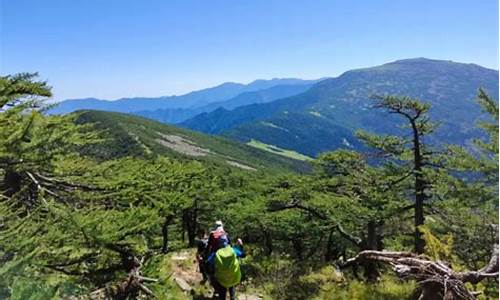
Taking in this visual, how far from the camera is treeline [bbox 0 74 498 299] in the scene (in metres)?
6.78

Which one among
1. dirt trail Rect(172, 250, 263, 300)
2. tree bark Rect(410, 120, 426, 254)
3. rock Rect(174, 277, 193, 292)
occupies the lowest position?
dirt trail Rect(172, 250, 263, 300)

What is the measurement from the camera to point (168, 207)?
13.0 meters

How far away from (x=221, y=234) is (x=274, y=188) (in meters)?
17.7

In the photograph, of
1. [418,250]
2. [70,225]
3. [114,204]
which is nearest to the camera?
[70,225]

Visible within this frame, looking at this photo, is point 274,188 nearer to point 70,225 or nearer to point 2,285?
point 70,225

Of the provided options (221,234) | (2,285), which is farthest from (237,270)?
(2,285)

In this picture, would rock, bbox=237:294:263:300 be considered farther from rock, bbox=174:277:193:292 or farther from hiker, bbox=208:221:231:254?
hiker, bbox=208:221:231:254

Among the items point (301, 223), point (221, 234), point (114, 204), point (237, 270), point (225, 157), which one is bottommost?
point (225, 157)

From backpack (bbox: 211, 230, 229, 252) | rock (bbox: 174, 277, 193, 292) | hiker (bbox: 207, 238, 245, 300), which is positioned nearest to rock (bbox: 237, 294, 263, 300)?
rock (bbox: 174, 277, 193, 292)

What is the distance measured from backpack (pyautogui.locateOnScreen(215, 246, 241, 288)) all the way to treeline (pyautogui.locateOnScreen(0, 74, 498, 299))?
1.26 meters

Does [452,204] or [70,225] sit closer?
[70,225]

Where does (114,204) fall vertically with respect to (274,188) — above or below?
above

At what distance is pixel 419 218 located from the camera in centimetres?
1750

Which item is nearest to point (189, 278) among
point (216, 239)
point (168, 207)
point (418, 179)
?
point (168, 207)
